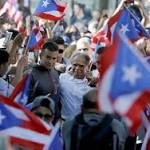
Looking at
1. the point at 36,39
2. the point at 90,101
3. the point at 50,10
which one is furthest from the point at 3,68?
the point at 50,10

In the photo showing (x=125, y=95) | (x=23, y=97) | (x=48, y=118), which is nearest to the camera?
(x=125, y=95)

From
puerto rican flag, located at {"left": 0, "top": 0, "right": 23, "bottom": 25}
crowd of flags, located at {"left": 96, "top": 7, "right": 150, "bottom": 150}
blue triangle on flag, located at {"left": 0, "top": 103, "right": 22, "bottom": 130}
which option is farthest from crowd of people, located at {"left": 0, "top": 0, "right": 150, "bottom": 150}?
puerto rican flag, located at {"left": 0, "top": 0, "right": 23, "bottom": 25}

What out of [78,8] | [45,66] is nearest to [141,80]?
[45,66]

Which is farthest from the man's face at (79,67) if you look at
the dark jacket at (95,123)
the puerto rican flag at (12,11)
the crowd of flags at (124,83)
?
the puerto rican flag at (12,11)

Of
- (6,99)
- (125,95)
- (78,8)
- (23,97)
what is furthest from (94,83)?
(78,8)

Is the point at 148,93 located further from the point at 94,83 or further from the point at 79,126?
the point at 94,83

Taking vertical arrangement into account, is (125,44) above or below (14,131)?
above

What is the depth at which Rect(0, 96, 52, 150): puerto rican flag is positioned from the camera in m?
7.45

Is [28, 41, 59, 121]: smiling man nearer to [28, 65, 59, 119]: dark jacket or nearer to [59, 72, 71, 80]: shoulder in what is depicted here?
[28, 65, 59, 119]: dark jacket

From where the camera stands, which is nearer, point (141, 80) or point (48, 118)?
point (141, 80)

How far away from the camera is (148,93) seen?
22.9 feet

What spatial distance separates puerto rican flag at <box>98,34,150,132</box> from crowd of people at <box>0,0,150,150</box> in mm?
575

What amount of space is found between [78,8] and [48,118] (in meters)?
17.1

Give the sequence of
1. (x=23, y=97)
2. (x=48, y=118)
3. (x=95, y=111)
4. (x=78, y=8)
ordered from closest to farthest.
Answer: (x=95, y=111) → (x=48, y=118) → (x=23, y=97) → (x=78, y=8)
